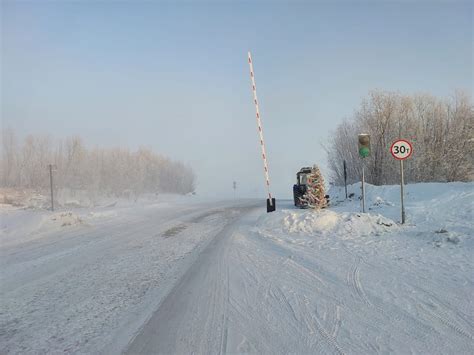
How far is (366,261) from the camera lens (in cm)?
720

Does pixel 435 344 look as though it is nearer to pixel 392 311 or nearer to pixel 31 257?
pixel 392 311

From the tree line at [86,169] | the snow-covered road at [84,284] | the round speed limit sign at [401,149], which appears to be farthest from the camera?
the tree line at [86,169]

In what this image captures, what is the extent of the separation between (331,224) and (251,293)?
667 cm

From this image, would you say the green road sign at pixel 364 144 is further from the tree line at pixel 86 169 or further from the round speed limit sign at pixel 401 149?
the tree line at pixel 86 169

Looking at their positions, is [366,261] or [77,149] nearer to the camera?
[366,261]

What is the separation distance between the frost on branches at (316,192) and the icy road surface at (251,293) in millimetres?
3954

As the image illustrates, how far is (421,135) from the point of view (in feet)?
110

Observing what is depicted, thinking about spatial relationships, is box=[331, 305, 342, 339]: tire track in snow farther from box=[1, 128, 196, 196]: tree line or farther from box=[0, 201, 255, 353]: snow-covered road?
box=[1, 128, 196, 196]: tree line

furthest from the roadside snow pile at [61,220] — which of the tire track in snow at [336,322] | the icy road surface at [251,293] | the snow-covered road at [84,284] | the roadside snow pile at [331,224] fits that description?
the tire track in snow at [336,322]

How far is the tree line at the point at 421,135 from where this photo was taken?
2867cm

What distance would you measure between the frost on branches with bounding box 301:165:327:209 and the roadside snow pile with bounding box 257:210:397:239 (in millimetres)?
2506

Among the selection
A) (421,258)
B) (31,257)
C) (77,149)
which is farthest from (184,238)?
(77,149)

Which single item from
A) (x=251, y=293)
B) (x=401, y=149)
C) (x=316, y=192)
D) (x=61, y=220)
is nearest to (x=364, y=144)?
(x=401, y=149)

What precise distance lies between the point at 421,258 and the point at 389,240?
2052mm
